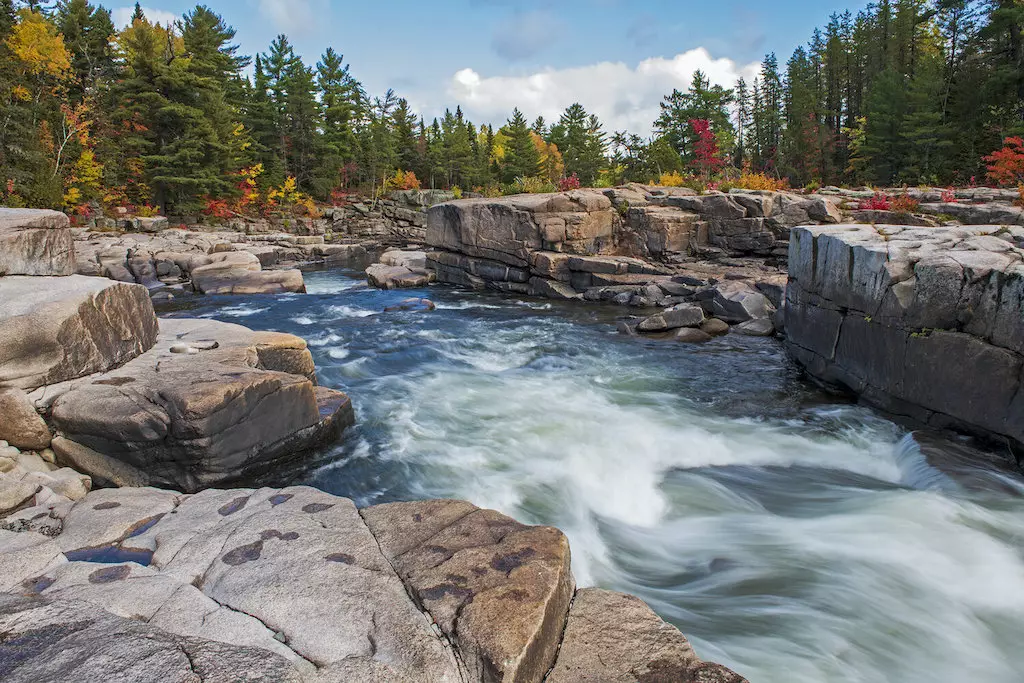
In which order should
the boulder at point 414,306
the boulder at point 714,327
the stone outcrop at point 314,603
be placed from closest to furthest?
the stone outcrop at point 314,603 < the boulder at point 714,327 < the boulder at point 414,306

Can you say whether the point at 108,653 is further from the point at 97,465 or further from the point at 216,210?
the point at 216,210

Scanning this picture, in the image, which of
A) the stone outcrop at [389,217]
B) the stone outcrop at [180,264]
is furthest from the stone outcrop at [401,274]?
the stone outcrop at [389,217]

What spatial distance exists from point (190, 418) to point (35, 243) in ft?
11.8

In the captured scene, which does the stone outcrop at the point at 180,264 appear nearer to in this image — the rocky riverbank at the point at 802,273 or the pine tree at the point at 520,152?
the rocky riverbank at the point at 802,273

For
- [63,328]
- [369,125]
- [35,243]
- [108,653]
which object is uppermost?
[369,125]

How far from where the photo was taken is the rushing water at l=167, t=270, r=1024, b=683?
4.08 metres

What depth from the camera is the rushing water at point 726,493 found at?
4.08m

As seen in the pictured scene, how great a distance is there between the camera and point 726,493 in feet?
20.5

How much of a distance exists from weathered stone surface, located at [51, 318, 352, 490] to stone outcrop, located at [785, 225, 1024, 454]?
7.58m

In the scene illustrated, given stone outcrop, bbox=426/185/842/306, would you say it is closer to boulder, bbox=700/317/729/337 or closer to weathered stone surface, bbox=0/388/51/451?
boulder, bbox=700/317/729/337

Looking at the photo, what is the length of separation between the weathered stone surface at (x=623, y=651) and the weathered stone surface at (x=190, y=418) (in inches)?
167

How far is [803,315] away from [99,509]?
33.8 feet

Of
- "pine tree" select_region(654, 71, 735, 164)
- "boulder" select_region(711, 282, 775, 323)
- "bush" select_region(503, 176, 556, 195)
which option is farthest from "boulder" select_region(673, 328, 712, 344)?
"pine tree" select_region(654, 71, 735, 164)

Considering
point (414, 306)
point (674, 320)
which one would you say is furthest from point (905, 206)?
point (414, 306)
